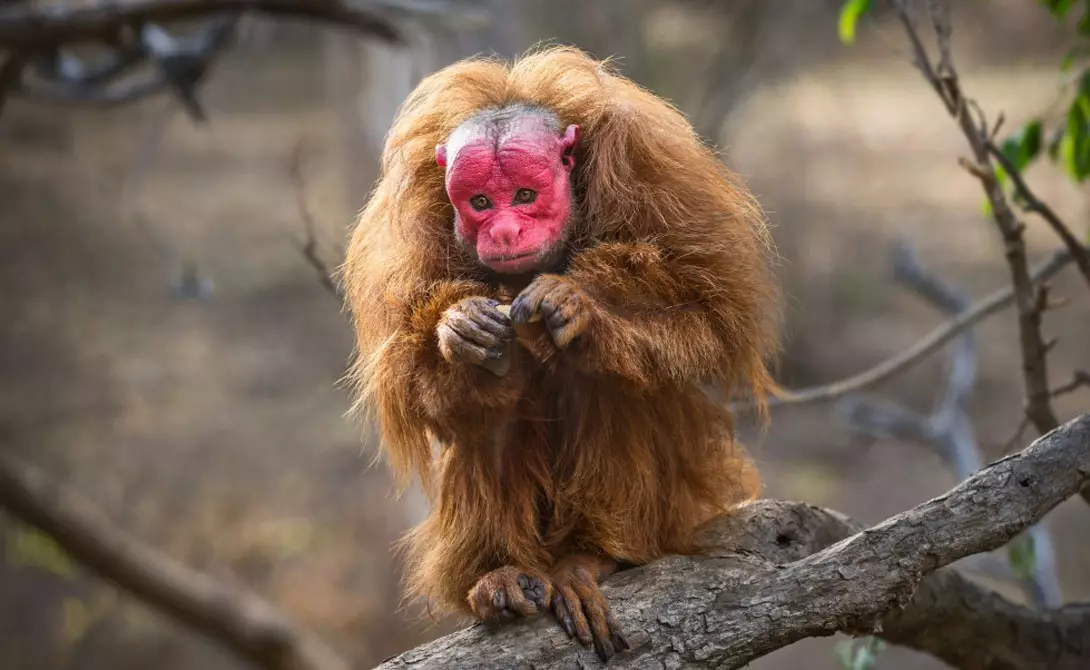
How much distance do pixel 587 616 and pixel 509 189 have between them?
1062 millimetres

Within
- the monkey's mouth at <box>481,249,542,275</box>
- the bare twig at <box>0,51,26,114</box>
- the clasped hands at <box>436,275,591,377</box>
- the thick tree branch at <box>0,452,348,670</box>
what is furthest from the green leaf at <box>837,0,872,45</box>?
the thick tree branch at <box>0,452,348,670</box>

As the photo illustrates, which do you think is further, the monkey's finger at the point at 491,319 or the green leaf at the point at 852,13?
the green leaf at the point at 852,13

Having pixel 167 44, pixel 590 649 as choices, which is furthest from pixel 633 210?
pixel 167 44

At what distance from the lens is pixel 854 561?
8.29ft

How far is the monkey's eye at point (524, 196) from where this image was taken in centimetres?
288

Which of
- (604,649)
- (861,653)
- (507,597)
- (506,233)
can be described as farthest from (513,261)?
(861,653)

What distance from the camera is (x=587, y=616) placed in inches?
103

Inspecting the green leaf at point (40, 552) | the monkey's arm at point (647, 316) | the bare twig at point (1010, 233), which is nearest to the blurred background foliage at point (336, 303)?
the green leaf at point (40, 552)

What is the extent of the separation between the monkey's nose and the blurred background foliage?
14.1ft

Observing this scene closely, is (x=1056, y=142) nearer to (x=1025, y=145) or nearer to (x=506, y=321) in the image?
(x=1025, y=145)

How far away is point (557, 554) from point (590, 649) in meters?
0.44

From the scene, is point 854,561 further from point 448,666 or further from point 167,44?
point 167,44

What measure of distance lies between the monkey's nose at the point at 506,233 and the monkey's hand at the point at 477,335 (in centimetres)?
20

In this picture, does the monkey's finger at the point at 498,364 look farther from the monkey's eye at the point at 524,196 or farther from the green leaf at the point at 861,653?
the green leaf at the point at 861,653
